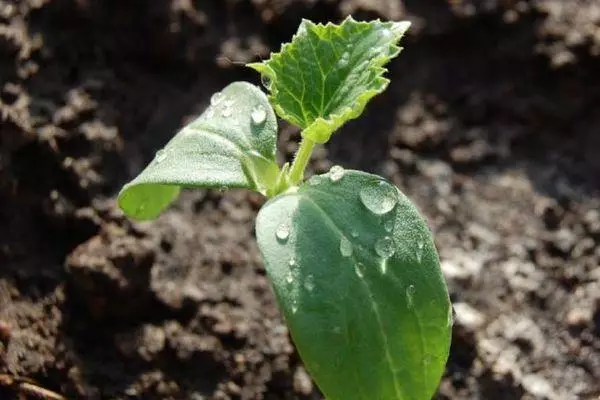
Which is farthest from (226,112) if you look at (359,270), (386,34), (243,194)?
(243,194)

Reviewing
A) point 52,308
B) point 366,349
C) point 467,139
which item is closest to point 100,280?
point 52,308

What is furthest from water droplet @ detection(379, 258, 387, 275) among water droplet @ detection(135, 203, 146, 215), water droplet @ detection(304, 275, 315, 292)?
water droplet @ detection(135, 203, 146, 215)

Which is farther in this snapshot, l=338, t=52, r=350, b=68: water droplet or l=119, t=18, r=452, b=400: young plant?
l=338, t=52, r=350, b=68: water droplet

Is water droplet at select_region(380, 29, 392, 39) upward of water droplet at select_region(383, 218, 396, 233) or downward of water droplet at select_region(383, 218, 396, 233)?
upward

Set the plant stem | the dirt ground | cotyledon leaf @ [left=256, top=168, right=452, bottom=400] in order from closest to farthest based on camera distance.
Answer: cotyledon leaf @ [left=256, top=168, right=452, bottom=400], the plant stem, the dirt ground

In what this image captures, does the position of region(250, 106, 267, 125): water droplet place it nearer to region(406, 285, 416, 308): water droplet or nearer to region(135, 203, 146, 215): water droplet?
region(135, 203, 146, 215): water droplet

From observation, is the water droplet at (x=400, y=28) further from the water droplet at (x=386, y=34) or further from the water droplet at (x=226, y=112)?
the water droplet at (x=226, y=112)

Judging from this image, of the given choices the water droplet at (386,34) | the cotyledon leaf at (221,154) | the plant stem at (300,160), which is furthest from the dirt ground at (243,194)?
the water droplet at (386,34)

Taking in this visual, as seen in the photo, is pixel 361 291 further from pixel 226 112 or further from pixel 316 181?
pixel 226 112
